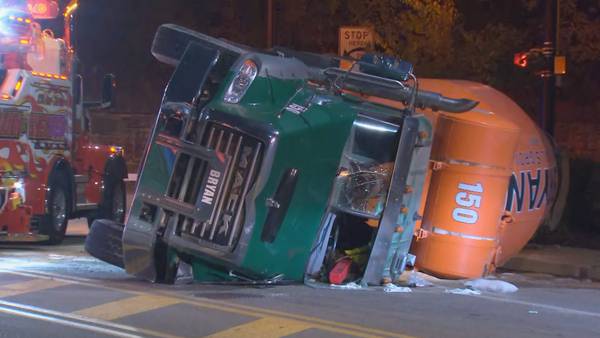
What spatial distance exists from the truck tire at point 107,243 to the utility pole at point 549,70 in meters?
7.49

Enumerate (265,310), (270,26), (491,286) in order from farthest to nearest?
(270,26) → (491,286) → (265,310)

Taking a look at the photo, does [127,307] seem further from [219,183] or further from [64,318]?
[219,183]

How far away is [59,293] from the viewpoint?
8.73m

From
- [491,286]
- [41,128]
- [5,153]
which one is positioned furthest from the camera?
[41,128]

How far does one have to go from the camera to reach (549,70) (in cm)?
1423

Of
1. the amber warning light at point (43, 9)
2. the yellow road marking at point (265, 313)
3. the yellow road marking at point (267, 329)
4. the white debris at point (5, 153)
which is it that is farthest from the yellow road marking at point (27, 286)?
the amber warning light at point (43, 9)

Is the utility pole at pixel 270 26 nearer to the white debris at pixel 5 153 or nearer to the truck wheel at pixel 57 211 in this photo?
the truck wheel at pixel 57 211

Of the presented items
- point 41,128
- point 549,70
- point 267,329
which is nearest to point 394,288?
point 267,329

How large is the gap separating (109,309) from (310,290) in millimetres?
2100

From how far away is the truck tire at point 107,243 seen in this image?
934cm

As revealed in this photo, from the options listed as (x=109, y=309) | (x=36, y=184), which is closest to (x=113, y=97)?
(x=36, y=184)

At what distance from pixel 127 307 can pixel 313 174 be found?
217cm

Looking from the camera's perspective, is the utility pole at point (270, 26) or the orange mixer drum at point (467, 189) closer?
the orange mixer drum at point (467, 189)

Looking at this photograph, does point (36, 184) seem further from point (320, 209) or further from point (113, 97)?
point (320, 209)
